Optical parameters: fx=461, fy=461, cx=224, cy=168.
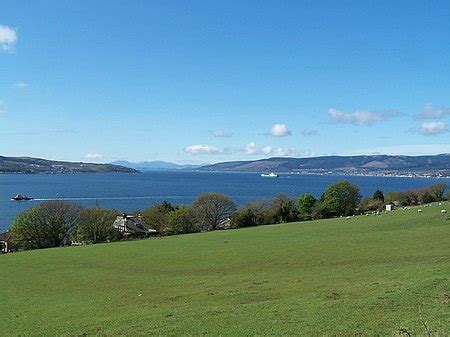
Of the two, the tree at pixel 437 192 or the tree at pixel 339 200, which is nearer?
the tree at pixel 339 200

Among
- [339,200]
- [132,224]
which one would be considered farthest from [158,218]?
[339,200]

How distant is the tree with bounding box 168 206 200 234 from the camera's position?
83.8 m

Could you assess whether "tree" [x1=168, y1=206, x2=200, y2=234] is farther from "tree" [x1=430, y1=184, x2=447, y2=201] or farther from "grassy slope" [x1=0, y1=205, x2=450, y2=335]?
"tree" [x1=430, y1=184, x2=447, y2=201]

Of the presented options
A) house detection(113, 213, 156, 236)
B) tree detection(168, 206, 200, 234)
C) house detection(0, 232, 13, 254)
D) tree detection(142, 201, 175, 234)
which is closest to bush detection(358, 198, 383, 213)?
tree detection(168, 206, 200, 234)

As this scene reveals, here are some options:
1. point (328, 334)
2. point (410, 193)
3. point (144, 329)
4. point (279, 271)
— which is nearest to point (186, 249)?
point (279, 271)

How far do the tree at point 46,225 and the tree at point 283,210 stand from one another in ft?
122

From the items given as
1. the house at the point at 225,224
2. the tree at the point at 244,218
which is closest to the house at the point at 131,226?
the house at the point at 225,224

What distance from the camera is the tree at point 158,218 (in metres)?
86.1

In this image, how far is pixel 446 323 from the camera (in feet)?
47.6

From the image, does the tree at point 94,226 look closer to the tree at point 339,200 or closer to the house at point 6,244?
the house at point 6,244

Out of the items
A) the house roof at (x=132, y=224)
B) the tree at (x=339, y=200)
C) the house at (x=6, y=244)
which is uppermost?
the tree at (x=339, y=200)

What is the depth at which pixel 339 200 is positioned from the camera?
9406cm

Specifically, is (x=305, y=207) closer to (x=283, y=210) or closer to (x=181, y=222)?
(x=283, y=210)

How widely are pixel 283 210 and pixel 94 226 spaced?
1442 inches
